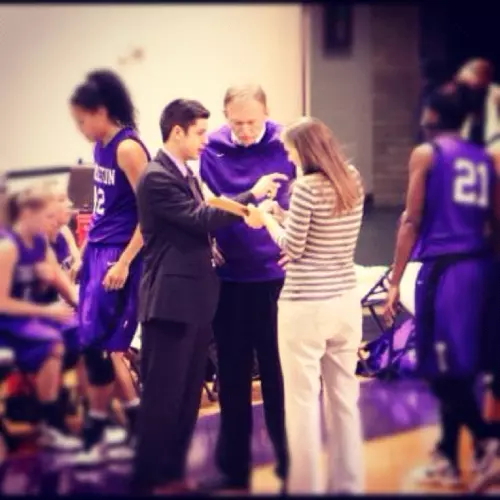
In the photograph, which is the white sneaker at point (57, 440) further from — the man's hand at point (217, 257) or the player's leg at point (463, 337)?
the player's leg at point (463, 337)

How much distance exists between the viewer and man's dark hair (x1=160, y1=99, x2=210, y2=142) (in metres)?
3.82

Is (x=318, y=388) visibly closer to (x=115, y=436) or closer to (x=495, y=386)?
(x=495, y=386)

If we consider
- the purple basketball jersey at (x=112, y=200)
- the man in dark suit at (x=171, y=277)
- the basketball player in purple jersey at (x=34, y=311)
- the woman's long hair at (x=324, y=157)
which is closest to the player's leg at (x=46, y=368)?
the basketball player in purple jersey at (x=34, y=311)

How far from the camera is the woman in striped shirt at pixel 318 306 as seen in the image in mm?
3693

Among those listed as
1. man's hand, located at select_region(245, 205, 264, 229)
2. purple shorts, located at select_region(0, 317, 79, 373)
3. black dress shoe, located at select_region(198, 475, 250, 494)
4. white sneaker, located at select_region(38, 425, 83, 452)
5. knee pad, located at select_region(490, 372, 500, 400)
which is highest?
man's hand, located at select_region(245, 205, 264, 229)

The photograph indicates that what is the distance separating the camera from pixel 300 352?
3783 mm

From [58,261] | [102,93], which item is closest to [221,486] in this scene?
[58,261]

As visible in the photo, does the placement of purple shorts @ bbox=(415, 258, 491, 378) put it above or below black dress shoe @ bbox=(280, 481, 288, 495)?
above

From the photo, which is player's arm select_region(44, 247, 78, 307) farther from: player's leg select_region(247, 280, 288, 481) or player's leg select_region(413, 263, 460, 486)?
player's leg select_region(413, 263, 460, 486)

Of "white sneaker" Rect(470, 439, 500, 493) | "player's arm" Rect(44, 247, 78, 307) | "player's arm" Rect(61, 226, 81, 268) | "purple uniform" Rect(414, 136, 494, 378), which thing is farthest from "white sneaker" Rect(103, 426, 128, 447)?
"white sneaker" Rect(470, 439, 500, 493)

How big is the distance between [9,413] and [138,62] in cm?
116

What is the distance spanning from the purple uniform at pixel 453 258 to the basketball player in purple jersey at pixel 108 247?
3.12 feet

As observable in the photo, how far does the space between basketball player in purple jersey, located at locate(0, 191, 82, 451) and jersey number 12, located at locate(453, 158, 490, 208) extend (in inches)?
48.3

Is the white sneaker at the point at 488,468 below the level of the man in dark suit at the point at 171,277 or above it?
below
